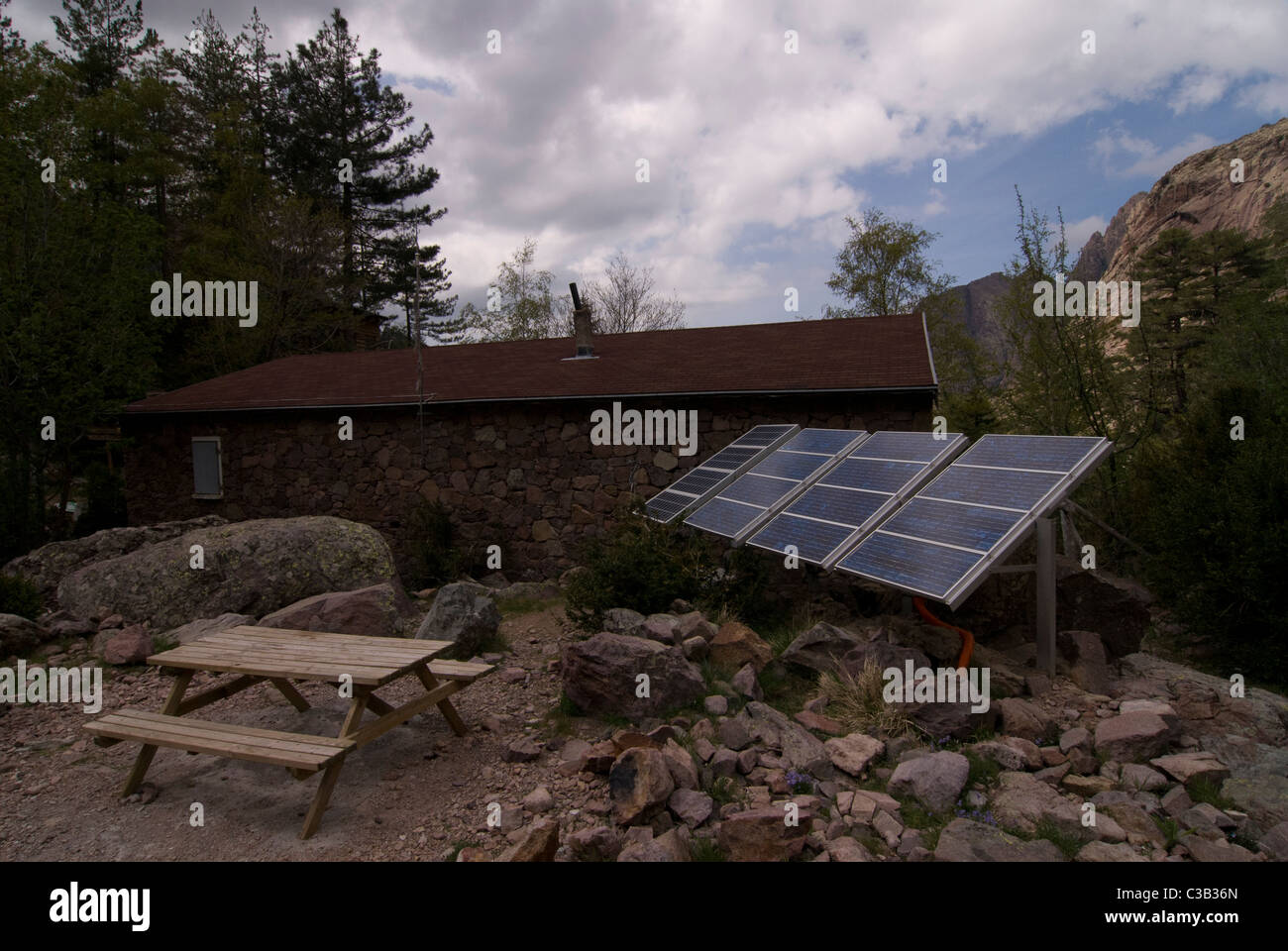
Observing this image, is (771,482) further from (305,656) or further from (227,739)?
(227,739)

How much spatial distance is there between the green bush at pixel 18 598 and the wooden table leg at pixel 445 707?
533 centimetres

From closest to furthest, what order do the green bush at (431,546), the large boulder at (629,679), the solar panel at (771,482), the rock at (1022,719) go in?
the rock at (1022,719) < the large boulder at (629,679) < the solar panel at (771,482) < the green bush at (431,546)

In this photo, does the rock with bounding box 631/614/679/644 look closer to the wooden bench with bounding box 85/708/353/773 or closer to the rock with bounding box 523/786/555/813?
the rock with bounding box 523/786/555/813

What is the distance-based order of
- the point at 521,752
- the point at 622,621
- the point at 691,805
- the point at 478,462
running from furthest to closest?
the point at 478,462 < the point at 622,621 < the point at 521,752 < the point at 691,805

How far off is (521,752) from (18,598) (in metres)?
6.40

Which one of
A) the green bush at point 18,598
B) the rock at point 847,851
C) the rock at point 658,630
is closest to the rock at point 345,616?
the rock at point 658,630

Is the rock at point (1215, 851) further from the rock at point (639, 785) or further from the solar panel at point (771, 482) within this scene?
the solar panel at point (771, 482)

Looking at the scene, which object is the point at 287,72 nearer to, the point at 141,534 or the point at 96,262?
the point at 96,262

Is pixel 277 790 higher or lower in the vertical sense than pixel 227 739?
lower

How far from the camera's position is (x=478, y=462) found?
468 inches

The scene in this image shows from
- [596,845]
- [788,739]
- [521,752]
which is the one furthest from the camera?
[521,752]

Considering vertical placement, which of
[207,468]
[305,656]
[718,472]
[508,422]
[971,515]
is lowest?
[305,656]

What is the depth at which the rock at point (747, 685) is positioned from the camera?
5191mm

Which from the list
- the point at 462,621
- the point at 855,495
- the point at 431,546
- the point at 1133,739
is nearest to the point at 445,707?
the point at 462,621
